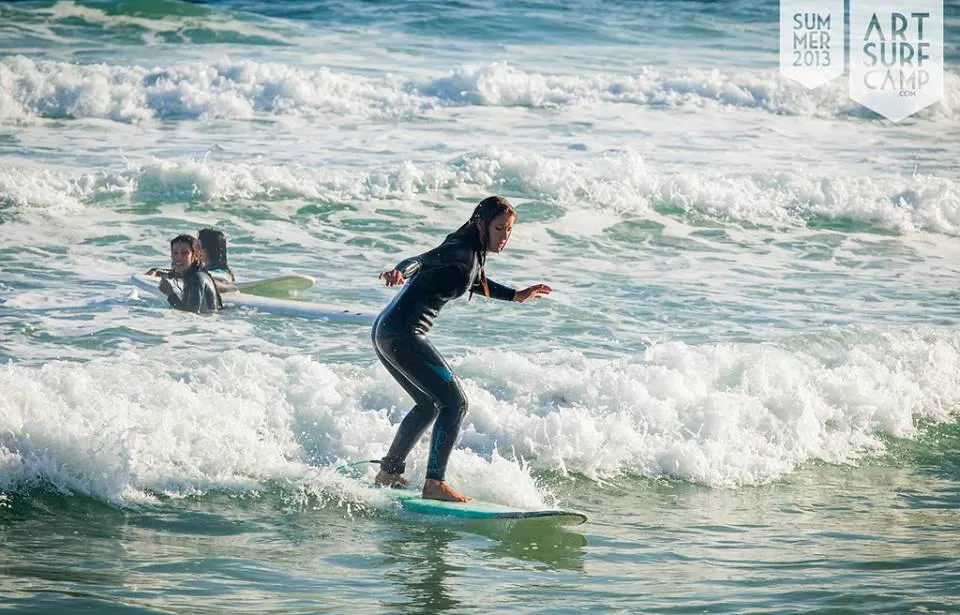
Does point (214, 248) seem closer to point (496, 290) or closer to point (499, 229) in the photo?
point (496, 290)

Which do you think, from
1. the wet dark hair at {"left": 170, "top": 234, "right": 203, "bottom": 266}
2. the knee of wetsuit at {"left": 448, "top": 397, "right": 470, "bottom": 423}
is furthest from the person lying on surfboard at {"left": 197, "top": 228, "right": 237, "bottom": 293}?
the knee of wetsuit at {"left": 448, "top": 397, "right": 470, "bottom": 423}

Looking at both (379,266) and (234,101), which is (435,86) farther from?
(379,266)

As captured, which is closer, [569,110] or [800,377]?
[800,377]

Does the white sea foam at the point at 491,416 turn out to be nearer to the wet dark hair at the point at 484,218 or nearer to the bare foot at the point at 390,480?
the bare foot at the point at 390,480

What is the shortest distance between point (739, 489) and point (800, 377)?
6.92 ft

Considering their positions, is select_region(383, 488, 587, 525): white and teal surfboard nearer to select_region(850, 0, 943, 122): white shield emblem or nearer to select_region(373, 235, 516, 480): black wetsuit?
select_region(373, 235, 516, 480): black wetsuit

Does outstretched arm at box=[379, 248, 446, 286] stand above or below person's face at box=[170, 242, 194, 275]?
above

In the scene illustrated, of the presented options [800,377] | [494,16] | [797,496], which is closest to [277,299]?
[800,377]

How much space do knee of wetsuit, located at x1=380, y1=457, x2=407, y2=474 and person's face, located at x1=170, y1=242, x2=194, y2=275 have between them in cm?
522

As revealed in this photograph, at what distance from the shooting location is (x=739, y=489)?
27.4 ft

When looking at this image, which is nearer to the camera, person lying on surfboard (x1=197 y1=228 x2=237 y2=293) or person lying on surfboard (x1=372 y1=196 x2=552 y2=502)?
person lying on surfboard (x1=372 y1=196 x2=552 y2=502)

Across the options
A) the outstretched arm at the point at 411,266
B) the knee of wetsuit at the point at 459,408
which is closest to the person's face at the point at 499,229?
the outstretched arm at the point at 411,266

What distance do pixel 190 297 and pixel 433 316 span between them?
5.49 metres

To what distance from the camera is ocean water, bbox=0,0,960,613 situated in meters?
6.41
